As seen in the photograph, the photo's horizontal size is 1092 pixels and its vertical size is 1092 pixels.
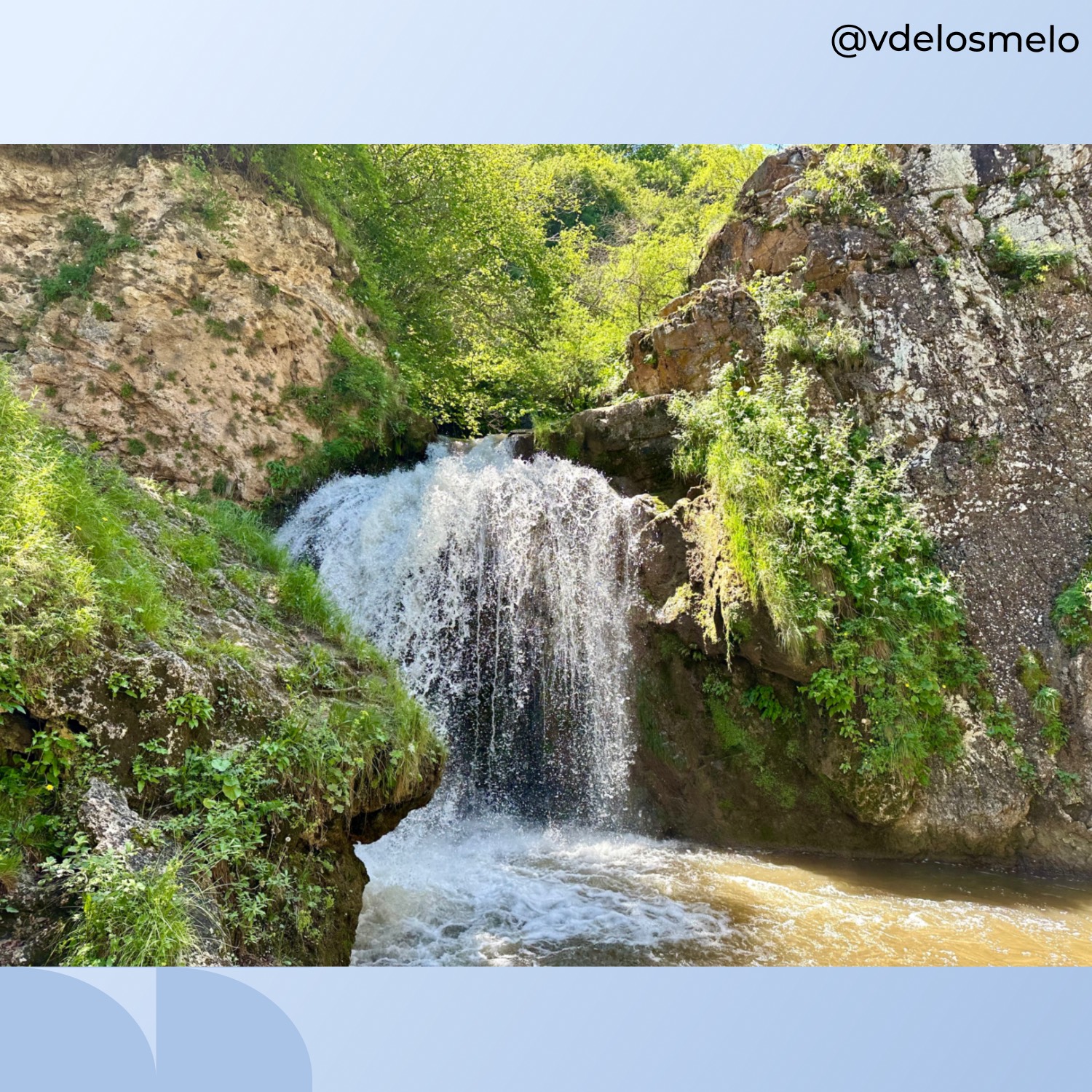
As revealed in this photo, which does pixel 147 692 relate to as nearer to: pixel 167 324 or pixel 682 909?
pixel 682 909

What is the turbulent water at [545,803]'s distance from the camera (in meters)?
5.11

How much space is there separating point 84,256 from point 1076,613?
11.4 metres

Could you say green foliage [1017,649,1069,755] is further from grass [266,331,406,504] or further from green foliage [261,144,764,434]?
grass [266,331,406,504]

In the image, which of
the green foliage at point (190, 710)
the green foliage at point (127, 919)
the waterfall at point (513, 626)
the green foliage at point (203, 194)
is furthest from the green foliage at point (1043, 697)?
the green foliage at point (203, 194)

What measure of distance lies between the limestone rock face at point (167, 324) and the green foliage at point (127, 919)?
663 cm

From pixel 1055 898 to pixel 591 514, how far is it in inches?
213

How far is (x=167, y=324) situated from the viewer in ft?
29.9

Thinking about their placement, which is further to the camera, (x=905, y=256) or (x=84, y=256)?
(x=84, y=256)

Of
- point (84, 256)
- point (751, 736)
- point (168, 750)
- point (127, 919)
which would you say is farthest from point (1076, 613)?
point (84, 256)

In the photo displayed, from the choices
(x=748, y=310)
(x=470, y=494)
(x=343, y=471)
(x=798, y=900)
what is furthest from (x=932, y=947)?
(x=343, y=471)

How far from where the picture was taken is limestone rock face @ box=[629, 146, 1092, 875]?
697 cm

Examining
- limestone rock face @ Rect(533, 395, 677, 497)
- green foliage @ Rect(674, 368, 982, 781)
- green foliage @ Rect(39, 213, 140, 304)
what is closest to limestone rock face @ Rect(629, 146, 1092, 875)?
green foliage @ Rect(674, 368, 982, 781)

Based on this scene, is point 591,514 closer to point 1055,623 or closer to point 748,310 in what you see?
point 748,310

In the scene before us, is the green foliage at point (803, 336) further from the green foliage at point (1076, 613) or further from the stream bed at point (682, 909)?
the stream bed at point (682, 909)
